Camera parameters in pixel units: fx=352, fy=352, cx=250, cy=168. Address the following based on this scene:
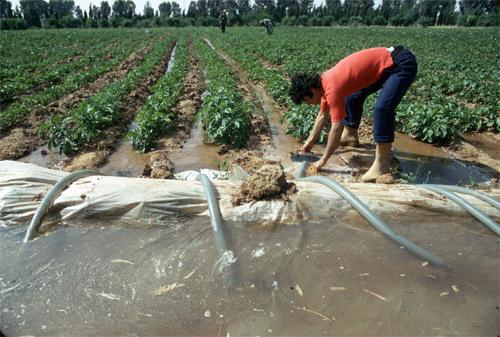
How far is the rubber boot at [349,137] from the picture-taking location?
16.0 ft

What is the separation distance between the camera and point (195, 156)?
5.07 meters

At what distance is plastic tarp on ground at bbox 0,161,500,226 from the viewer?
272cm

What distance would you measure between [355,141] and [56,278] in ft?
13.1

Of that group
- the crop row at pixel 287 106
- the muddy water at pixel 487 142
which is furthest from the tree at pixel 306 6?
the muddy water at pixel 487 142

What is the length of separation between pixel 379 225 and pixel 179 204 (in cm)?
150

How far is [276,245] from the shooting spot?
8.25ft

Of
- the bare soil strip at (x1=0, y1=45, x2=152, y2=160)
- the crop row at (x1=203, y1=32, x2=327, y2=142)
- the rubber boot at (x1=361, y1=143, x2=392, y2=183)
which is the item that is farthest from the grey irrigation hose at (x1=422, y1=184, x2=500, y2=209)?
the bare soil strip at (x1=0, y1=45, x2=152, y2=160)

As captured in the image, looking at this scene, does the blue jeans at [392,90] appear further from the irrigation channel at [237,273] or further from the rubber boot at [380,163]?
the irrigation channel at [237,273]

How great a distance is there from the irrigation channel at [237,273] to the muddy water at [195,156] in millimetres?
1804

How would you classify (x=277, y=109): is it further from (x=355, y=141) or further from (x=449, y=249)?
(x=449, y=249)

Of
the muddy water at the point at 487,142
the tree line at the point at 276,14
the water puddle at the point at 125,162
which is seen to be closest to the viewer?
the water puddle at the point at 125,162

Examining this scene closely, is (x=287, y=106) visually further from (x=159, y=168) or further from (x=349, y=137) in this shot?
(x=159, y=168)

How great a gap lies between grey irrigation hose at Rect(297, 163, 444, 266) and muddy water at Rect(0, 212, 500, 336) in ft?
0.22

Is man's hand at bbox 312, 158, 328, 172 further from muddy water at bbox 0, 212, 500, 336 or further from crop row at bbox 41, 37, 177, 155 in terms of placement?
crop row at bbox 41, 37, 177, 155
